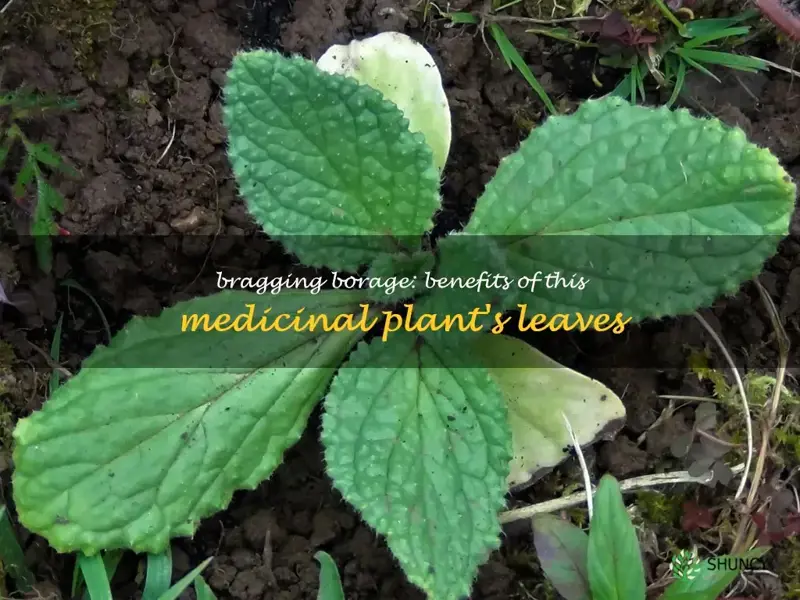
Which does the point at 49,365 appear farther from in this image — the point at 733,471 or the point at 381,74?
the point at 733,471

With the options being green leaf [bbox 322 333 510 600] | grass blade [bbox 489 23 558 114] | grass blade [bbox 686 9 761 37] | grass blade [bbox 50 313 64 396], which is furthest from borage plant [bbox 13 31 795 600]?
grass blade [bbox 686 9 761 37]

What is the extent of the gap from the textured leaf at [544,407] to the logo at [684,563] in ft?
0.67

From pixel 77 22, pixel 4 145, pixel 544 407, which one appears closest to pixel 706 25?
pixel 544 407

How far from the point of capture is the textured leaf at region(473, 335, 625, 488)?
116 centimetres

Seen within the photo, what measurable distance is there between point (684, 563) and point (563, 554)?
0.64 feet

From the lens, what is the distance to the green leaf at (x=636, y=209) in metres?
1.03

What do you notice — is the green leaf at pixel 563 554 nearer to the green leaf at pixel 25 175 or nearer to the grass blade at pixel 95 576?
the grass blade at pixel 95 576

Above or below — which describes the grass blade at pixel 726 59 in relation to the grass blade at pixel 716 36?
below

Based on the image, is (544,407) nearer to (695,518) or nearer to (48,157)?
(695,518)

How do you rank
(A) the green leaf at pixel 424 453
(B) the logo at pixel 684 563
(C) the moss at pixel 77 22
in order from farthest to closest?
(C) the moss at pixel 77 22 < (B) the logo at pixel 684 563 < (A) the green leaf at pixel 424 453

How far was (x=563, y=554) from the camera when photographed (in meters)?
1.10

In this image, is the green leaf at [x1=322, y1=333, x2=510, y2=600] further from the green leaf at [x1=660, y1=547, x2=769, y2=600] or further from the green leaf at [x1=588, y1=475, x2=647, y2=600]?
the green leaf at [x1=660, y1=547, x2=769, y2=600]

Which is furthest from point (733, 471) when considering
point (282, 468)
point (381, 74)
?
point (381, 74)

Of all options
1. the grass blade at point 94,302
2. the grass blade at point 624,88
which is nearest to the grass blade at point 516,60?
the grass blade at point 624,88
